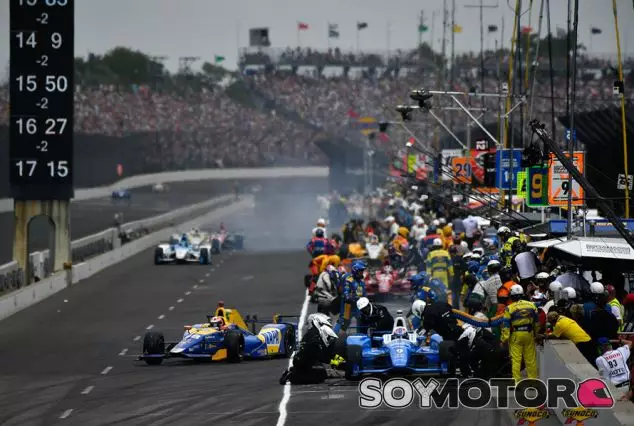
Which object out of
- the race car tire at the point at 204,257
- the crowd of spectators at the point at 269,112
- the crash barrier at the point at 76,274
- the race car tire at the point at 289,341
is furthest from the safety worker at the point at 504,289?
the crowd of spectators at the point at 269,112

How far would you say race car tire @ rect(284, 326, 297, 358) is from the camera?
2502cm

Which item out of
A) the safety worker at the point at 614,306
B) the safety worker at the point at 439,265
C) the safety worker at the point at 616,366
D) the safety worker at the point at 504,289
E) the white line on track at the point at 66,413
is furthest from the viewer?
the safety worker at the point at 439,265

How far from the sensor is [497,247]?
110 feet

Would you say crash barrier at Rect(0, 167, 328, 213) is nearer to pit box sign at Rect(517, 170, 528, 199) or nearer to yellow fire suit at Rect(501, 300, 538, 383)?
pit box sign at Rect(517, 170, 528, 199)

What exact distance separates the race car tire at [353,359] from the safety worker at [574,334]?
333 cm

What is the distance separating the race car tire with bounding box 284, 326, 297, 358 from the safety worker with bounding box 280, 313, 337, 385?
115 inches

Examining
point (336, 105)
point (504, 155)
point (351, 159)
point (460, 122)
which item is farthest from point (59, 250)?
point (336, 105)

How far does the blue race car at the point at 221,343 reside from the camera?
79.3 feet

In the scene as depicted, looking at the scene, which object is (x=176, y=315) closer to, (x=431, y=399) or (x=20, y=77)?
(x=20, y=77)

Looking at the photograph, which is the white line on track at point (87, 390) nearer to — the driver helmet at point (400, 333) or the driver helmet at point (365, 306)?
the driver helmet at point (365, 306)

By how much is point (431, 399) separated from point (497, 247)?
14002 millimetres

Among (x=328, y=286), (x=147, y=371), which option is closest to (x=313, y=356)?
(x=147, y=371)

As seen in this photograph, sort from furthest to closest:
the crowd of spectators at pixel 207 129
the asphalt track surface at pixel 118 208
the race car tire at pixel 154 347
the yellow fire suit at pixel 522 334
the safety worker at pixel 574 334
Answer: the crowd of spectators at pixel 207 129
the asphalt track surface at pixel 118 208
the race car tire at pixel 154 347
the yellow fire suit at pixel 522 334
the safety worker at pixel 574 334

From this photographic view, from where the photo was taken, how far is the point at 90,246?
49.7 m
